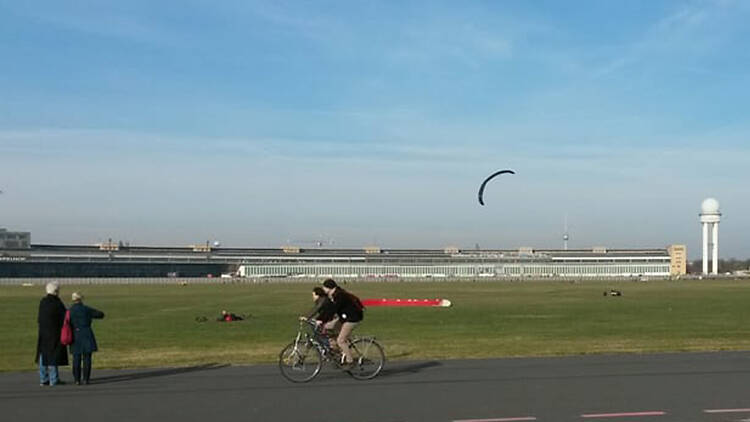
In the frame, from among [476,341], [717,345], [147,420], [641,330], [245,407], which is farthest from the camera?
[641,330]

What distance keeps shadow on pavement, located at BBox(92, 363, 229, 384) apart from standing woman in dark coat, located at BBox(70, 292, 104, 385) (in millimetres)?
412

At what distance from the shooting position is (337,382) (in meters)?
15.4

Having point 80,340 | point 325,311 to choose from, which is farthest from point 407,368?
point 80,340

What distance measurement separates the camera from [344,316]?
15.7 meters

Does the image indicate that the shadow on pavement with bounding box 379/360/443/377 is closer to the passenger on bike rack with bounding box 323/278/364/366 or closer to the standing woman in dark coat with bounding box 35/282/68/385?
the passenger on bike rack with bounding box 323/278/364/366

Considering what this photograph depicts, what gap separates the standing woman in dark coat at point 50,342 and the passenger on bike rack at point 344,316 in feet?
16.2

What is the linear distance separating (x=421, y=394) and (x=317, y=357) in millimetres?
2565

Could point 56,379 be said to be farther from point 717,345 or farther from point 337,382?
point 717,345

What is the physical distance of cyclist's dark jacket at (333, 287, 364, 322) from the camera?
15.7 meters

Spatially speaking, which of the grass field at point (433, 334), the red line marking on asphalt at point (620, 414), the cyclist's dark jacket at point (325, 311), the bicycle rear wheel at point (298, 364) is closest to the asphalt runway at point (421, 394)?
the red line marking on asphalt at point (620, 414)

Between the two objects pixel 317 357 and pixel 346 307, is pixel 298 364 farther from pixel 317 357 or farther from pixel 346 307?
pixel 346 307

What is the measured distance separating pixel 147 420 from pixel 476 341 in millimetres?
14151

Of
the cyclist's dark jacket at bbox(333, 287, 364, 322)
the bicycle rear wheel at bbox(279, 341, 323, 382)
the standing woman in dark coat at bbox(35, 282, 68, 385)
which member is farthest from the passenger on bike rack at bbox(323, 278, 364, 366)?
the standing woman in dark coat at bbox(35, 282, 68, 385)

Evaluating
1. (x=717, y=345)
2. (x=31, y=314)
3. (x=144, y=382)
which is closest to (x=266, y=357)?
(x=144, y=382)
